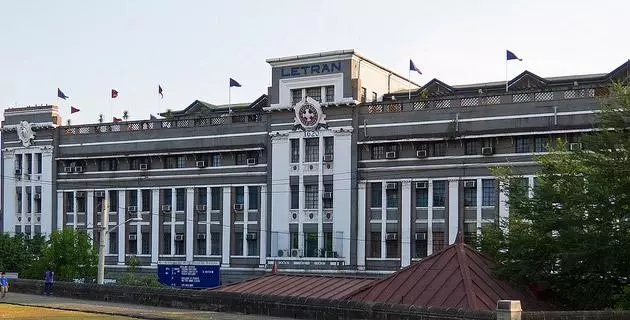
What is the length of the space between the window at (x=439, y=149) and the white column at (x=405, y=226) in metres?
2.83

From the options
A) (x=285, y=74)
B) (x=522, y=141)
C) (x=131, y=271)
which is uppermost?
(x=285, y=74)

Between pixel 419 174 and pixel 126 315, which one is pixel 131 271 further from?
pixel 126 315

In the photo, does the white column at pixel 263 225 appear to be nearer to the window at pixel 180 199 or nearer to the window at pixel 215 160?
the window at pixel 215 160

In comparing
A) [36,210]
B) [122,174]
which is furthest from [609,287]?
[36,210]

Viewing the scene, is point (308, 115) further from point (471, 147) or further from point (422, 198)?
point (471, 147)

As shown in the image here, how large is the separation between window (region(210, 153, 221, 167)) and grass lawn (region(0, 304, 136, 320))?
33524mm

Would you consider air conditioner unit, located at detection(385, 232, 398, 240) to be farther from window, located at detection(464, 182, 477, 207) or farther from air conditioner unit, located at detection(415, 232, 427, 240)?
window, located at detection(464, 182, 477, 207)

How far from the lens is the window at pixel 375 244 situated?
221 ft

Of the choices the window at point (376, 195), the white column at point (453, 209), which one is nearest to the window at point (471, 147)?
the white column at point (453, 209)

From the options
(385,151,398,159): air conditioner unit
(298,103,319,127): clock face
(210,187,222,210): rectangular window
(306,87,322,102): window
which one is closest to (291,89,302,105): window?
(306,87,322,102): window

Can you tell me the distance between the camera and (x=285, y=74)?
70.9 metres

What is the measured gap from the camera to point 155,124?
254 feet

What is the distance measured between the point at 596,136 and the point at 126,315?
20.7 metres

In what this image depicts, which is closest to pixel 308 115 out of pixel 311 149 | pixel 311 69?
pixel 311 149
